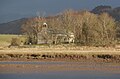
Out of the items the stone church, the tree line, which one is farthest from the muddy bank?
the stone church

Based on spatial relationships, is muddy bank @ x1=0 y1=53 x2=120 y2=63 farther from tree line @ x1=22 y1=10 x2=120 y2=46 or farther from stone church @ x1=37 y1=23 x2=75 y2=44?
stone church @ x1=37 y1=23 x2=75 y2=44

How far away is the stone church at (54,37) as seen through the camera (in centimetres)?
11744

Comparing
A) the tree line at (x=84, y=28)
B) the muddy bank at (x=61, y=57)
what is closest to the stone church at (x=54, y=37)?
the tree line at (x=84, y=28)

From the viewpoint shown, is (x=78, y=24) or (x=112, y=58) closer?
(x=112, y=58)

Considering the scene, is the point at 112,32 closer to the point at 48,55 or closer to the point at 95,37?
the point at 95,37

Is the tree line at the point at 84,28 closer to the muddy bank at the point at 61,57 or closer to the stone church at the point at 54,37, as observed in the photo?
the stone church at the point at 54,37

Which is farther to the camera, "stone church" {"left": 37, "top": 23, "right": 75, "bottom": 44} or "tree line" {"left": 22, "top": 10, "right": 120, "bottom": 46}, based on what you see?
"stone church" {"left": 37, "top": 23, "right": 75, "bottom": 44}

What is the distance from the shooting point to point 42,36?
120250mm

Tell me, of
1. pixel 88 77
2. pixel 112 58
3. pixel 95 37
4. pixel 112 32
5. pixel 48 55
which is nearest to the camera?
pixel 88 77

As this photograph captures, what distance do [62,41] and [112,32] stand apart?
15.1m

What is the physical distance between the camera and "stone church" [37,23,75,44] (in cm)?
11744

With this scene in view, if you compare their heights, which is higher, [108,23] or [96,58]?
[108,23]

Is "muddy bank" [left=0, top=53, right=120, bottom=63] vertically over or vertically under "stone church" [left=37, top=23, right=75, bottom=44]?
under

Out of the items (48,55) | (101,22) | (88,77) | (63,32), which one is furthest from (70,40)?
(88,77)
